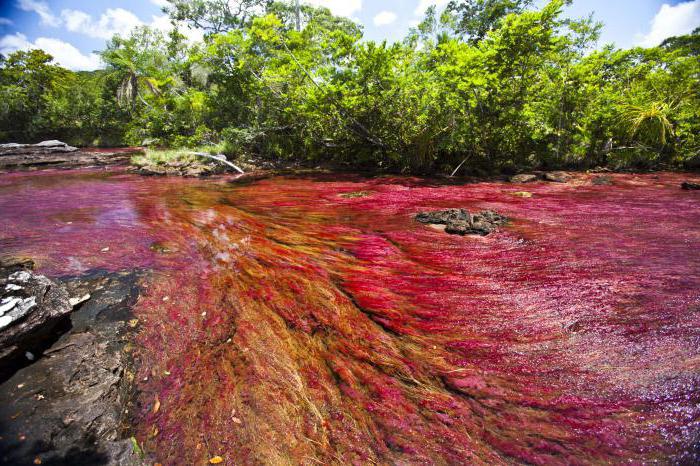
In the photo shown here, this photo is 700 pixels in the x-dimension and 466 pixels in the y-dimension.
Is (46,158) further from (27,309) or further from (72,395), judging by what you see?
(72,395)

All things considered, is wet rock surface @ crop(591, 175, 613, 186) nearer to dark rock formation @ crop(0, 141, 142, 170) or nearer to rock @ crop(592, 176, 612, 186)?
rock @ crop(592, 176, 612, 186)

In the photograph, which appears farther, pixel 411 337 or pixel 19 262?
pixel 19 262

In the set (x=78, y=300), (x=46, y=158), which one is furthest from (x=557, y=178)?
(x=46, y=158)

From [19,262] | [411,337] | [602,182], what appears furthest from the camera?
[602,182]

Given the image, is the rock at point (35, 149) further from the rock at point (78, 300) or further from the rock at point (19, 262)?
the rock at point (78, 300)

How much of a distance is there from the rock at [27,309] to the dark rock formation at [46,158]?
1597 cm

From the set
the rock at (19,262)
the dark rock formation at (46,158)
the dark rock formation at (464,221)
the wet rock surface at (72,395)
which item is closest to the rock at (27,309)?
the wet rock surface at (72,395)

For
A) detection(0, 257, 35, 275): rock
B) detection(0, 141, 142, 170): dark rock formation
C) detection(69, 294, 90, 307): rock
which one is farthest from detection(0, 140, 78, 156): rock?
detection(69, 294, 90, 307): rock

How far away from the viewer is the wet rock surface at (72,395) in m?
1.32

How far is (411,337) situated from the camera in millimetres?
2041

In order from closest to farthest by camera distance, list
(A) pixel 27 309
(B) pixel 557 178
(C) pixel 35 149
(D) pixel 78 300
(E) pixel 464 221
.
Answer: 1. (A) pixel 27 309
2. (D) pixel 78 300
3. (E) pixel 464 221
4. (B) pixel 557 178
5. (C) pixel 35 149

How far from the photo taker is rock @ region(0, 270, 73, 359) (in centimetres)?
173

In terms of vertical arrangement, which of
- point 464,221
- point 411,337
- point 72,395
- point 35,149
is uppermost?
point 35,149

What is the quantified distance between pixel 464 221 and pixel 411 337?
2.51 metres
